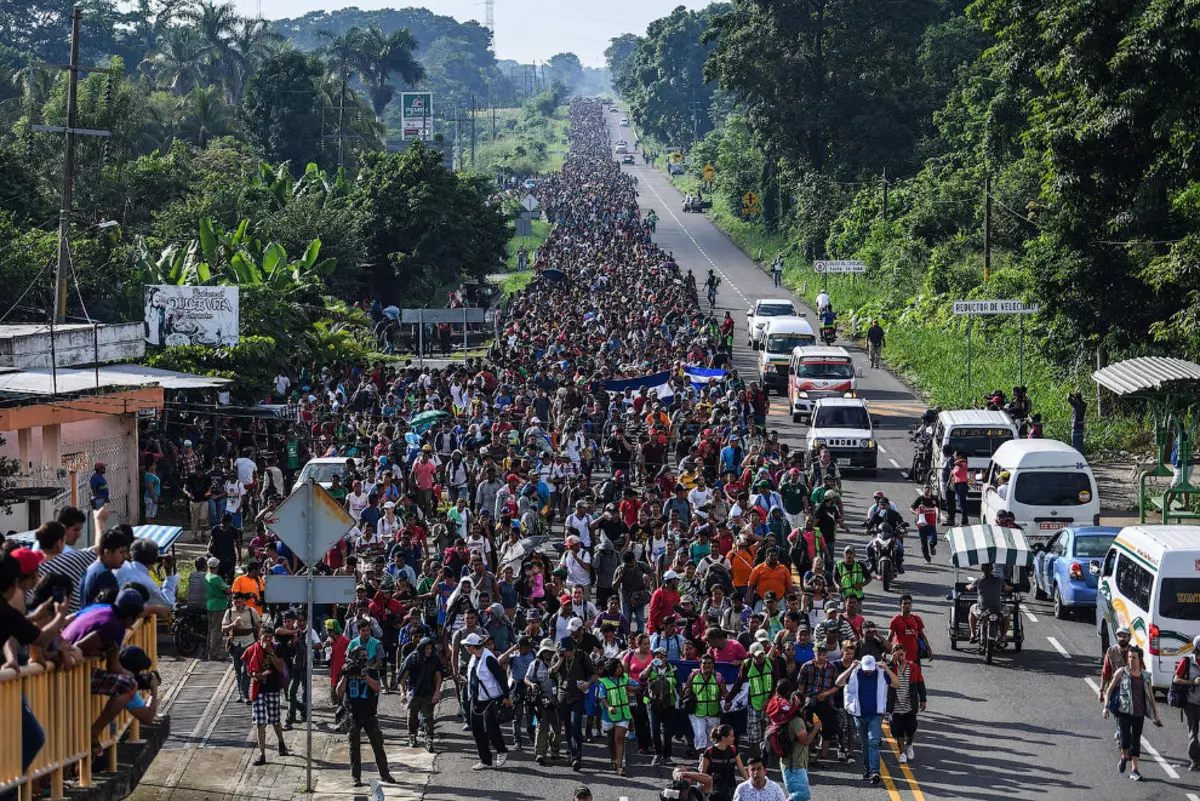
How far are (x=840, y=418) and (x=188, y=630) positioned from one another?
16321mm

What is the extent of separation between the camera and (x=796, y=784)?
16.1m

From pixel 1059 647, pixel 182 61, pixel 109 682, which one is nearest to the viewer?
pixel 109 682

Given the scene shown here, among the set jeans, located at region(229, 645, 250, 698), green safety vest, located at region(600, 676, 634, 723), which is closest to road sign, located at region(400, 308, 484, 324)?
jeans, located at region(229, 645, 250, 698)

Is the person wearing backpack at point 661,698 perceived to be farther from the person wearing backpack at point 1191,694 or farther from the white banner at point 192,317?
the white banner at point 192,317

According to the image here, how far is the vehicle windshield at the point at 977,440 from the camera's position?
31109 mm

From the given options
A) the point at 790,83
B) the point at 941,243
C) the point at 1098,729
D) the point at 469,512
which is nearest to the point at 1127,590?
the point at 1098,729

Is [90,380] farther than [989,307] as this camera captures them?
No

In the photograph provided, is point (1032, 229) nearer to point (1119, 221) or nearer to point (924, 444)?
point (1119, 221)

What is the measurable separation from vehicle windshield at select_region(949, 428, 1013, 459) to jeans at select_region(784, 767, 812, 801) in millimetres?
15740

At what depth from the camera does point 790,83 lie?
75.6 m

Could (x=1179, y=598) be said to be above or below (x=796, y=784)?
above

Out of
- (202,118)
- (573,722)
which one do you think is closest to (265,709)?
(573,722)

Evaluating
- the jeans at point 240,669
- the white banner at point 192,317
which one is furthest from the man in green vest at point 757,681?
the white banner at point 192,317

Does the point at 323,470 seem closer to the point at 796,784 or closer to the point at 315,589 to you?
the point at 315,589
